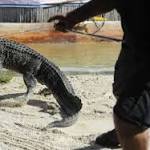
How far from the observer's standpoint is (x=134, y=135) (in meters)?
3.33

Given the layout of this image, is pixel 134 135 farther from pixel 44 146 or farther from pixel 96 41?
pixel 96 41

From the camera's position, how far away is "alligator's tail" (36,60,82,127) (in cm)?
607

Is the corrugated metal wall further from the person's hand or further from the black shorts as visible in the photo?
the black shorts

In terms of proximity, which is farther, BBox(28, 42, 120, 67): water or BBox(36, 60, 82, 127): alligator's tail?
BBox(28, 42, 120, 67): water

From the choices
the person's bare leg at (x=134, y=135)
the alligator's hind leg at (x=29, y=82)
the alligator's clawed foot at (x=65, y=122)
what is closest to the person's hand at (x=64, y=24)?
the person's bare leg at (x=134, y=135)

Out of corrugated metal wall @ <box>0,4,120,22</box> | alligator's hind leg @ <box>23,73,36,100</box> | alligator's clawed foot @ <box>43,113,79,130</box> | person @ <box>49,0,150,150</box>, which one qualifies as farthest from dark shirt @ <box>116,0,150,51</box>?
corrugated metal wall @ <box>0,4,120,22</box>

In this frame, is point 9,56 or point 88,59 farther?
point 88,59

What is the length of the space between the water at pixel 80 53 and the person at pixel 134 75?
7401mm

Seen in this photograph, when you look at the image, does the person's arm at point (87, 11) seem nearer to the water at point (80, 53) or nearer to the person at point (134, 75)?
the person at point (134, 75)

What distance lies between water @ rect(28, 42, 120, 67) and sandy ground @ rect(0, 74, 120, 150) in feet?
10.4

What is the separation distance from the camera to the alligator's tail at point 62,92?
6073 millimetres

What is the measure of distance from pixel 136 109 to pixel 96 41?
10901 mm

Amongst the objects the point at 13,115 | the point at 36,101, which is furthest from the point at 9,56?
the point at 13,115

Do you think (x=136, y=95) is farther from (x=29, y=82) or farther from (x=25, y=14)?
(x=25, y=14)
